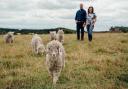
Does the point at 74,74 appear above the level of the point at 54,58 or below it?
below

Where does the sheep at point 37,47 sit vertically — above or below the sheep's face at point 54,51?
below

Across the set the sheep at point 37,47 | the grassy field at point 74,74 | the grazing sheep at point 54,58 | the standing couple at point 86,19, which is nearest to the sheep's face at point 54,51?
the grazing sheep at point 54,58

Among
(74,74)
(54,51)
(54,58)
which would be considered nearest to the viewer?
(54,51)

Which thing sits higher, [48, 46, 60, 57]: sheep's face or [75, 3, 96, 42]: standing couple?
[75, 3, 96, 42]: standing couple

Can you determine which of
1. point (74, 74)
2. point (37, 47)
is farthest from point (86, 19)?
point (74, 74)

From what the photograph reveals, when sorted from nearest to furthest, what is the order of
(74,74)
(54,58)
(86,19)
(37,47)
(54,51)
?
(54,51)
(54,58)
(74,74)
(37,47)
(86,19)

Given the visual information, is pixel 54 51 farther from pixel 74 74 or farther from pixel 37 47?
pixel 37 47

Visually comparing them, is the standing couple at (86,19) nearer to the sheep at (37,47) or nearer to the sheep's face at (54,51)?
the sheep at (37,47)

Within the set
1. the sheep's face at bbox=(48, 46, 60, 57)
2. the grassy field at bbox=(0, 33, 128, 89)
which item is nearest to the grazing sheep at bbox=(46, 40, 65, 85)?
the sheep's face at bbox=(48, 46, 60, 57)

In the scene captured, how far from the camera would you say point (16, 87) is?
11.3 m

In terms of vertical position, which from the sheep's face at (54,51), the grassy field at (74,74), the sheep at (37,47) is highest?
the sheep's face at (54,51)

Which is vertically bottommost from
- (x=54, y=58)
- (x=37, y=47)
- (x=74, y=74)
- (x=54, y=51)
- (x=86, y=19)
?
(x=74, y=74)

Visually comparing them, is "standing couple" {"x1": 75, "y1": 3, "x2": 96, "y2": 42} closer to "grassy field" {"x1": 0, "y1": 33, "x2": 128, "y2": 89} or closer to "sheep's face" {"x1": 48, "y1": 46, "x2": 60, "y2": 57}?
"grassy field" {"x1": 0, "y1": 33, "x2": 128, "y2": 89}

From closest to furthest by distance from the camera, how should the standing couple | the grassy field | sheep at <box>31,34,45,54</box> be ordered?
the grassy field < sheep at <box>31,34,45,54</box> < the standing couple
